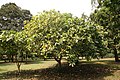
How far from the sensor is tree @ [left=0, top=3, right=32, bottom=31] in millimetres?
55875

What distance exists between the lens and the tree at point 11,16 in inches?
2200

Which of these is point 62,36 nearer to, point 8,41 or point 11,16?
point 8,41

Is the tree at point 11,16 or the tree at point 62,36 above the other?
the tree at point 11,16

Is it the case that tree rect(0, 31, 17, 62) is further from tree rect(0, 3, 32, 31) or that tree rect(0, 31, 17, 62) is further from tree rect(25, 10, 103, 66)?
tree rect(0, 3, 32, 31)

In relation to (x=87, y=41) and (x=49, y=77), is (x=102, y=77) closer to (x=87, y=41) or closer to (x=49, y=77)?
(x=87, y=41)

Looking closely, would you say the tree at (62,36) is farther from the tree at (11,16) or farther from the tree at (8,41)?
the tree at (11,16)

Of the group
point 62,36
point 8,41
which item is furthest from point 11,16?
point 62,36

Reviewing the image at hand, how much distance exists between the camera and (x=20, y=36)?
22.1m

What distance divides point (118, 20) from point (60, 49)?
870 cm

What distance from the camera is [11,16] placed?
56875 mm

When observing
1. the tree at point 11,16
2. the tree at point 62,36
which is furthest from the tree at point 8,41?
the tree at point 11,16

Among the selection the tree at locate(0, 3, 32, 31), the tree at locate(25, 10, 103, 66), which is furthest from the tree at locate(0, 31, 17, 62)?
the tree at locate(0, 3, 32, 31)

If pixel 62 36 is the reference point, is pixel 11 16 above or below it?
above

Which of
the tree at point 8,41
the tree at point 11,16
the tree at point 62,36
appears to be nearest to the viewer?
the tree at point 62,36
